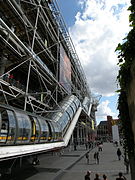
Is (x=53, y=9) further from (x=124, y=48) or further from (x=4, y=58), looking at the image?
(x=124, y=48)

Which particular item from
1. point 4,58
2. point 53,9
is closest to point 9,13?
point 4,58

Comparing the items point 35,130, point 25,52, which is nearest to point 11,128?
point 35,130

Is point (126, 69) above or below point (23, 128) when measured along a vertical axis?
above

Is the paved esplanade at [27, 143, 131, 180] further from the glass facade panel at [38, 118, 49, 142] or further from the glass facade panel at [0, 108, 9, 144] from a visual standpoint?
the glass facade panel at [0, 108, 9, 144]

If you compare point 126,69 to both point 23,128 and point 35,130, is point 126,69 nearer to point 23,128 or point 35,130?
point 23,128

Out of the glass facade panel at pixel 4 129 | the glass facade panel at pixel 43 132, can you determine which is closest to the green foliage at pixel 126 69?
the glass facade panel at pixel 4 129

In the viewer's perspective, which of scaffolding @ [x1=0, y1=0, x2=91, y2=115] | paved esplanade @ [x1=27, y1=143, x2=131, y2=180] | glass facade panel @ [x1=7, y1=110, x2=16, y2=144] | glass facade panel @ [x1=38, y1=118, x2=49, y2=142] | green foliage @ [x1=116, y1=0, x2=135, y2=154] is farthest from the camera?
scaffolding @ [x1=0, y1=0, x2=91, y2=115]

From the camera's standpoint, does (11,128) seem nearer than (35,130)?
Yes

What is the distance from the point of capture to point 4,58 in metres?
13.0

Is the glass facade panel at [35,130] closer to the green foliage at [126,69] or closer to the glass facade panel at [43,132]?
the glass facade panel at [43,132]

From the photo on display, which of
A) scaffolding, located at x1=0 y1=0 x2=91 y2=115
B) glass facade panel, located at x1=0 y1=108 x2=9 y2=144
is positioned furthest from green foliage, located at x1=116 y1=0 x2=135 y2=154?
scaffolding, located at x1=0 y1=0 x2=91 y2=115

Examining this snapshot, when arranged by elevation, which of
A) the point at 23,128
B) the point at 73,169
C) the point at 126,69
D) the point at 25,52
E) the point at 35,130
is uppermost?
the point at 25,52

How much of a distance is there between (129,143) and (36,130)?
253 inches

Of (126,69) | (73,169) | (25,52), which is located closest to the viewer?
(126,69)
